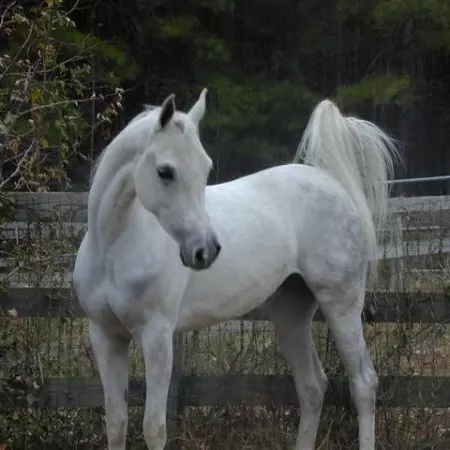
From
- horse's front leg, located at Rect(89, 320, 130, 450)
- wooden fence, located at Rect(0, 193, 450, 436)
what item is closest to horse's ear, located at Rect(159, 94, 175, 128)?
horse's front leg, located at Rect(89, 320, 130, 450)

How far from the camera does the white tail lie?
585 centimetres

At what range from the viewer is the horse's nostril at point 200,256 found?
4328mm

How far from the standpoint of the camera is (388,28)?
17.1 meters

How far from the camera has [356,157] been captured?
5.98 m

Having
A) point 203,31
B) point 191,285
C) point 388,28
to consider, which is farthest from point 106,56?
point 191,285

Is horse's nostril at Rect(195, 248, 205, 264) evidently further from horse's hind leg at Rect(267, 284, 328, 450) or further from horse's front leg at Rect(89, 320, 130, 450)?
horse's hind leg at Rect(267, 284, 328, 450)

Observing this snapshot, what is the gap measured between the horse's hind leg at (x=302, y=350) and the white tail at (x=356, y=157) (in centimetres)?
47

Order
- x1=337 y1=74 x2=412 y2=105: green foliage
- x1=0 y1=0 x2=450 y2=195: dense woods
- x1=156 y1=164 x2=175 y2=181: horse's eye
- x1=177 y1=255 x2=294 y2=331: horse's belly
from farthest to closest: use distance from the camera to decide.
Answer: x1=337 y1=74 x2=412 y2=105: green foliage < x1=0 y1=0 x2=450 y2=195: dense woods < x1=177 y1=255 x2=294 y2=331: horse's belly < x1=156 y1=164 x2=175 y2=181: horse's eye

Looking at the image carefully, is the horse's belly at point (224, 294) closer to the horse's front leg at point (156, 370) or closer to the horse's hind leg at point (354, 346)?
the horse's front leg at point (156, 370)

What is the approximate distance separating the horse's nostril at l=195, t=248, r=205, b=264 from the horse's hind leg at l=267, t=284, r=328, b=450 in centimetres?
158

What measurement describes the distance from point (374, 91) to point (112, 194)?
39.7 ft

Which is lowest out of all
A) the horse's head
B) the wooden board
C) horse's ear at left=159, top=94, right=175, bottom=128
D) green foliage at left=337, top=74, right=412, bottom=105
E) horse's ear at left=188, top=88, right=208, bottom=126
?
the wooden board

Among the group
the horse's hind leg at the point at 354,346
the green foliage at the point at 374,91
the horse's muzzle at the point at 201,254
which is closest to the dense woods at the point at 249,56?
the green foliage at the point at 374,91

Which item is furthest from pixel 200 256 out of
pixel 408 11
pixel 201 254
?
pixel 408 11
